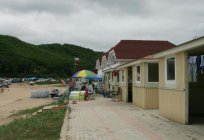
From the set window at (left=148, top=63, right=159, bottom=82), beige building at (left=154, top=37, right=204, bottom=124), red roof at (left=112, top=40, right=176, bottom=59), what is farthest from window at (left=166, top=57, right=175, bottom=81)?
red roof at (left=112, top=40, right=176, bottom=59)

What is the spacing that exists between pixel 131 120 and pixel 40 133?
3.66 meters

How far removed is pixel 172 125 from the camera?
12258 mm

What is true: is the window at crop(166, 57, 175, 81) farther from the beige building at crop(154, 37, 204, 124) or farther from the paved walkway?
the paved walkway

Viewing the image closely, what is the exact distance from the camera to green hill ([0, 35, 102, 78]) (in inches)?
5074

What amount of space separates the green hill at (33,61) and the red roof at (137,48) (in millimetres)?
74857

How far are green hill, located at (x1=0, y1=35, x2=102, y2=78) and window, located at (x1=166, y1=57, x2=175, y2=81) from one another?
94.9 m

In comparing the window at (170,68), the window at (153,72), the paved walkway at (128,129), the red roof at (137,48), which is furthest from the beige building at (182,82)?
the red roof at (137,48)

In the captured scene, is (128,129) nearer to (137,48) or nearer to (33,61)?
(137,48)

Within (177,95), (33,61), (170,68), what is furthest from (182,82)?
(33,61)

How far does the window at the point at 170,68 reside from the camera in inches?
535

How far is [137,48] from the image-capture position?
32781mm

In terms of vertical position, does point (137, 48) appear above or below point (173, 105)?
above

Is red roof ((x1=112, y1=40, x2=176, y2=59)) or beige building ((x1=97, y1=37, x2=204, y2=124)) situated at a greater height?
red roof ((x1=112, y1=40, x2=176, y2=59))

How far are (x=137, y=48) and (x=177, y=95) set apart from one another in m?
20.0
